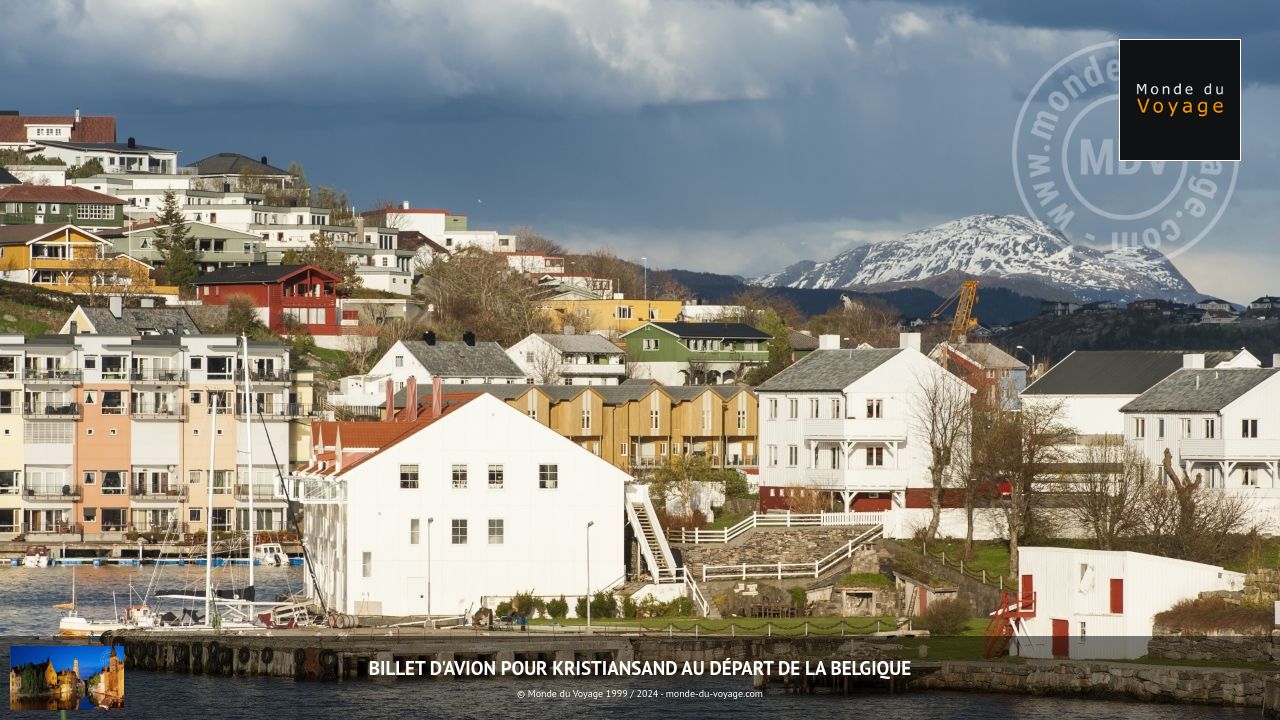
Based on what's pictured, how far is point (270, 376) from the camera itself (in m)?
114

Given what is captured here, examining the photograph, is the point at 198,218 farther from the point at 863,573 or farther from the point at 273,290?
the point at 863,573

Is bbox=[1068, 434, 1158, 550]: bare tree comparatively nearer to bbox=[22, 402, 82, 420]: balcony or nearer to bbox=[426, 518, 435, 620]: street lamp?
bbox=[426, 518, 435, 620]: street lamp

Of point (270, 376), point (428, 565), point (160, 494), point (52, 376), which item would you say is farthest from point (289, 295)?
point (428, 565)

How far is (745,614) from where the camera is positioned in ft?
217

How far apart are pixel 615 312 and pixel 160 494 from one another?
6848 centimetres

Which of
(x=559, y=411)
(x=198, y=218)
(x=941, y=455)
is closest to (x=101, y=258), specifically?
(x=198, y=218)

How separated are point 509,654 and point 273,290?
3515 inches

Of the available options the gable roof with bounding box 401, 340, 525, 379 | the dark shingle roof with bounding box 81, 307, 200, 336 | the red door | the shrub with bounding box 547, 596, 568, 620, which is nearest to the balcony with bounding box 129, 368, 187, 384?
the dark shingle roof with bounding box 81, 307, 200, 336

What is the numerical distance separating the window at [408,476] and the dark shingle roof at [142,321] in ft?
182

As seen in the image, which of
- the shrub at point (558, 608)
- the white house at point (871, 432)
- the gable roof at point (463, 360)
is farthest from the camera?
the gable roof at point (463, 360)

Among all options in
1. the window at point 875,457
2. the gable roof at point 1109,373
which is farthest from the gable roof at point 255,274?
the window at point 875,457

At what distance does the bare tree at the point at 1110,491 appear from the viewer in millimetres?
70438

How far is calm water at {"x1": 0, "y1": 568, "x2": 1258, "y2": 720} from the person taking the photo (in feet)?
171

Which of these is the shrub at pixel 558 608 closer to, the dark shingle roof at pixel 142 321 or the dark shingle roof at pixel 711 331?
the dark shingle roof at pixel 142 321
